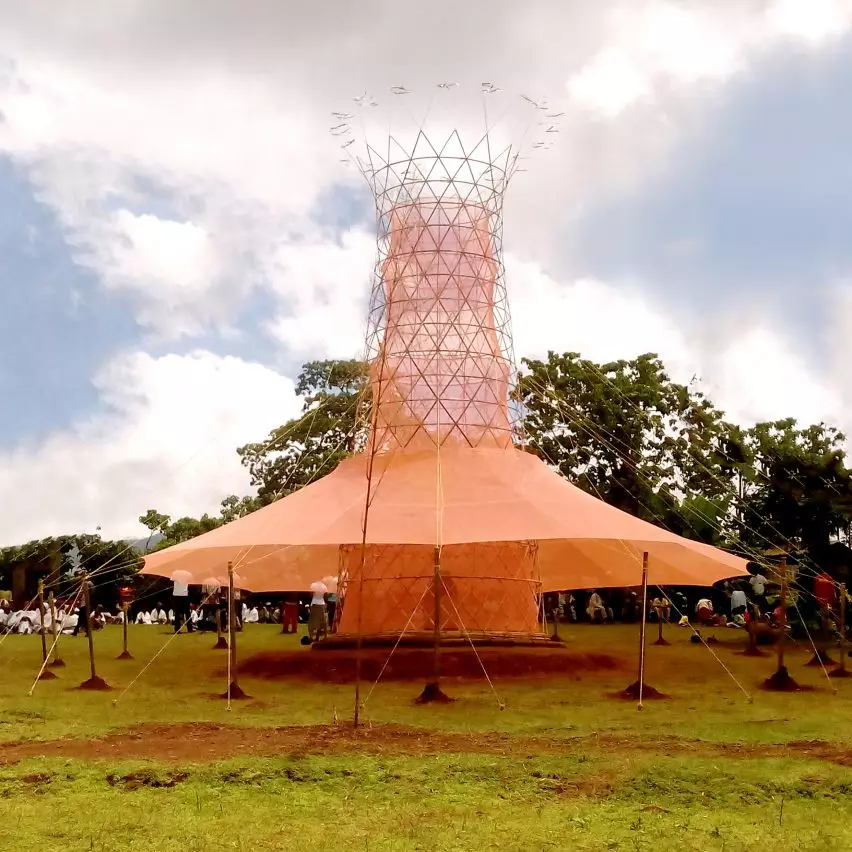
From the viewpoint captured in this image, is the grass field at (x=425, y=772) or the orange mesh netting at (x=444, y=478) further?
the orange mesh netting at (x=444, y=478)

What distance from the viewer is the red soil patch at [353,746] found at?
29.9 feet

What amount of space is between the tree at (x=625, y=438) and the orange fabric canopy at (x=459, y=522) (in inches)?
455

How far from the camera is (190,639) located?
25297mm

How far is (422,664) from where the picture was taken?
1661 centimetres

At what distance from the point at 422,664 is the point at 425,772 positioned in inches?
328

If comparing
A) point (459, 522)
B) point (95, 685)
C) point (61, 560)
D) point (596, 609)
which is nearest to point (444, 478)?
point (459, 522)

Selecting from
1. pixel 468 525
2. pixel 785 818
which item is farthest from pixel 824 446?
pixel 785 818

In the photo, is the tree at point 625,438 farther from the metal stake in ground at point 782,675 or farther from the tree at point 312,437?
the metal stake in ground at point 782,675

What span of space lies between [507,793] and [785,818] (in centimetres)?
191

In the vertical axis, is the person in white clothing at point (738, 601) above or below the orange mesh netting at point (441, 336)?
below

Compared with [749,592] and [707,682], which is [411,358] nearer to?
[707,682]

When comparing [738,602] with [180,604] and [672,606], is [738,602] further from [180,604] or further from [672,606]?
[180,604]

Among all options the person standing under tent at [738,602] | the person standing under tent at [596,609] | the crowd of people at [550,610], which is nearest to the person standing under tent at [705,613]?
the crowd of people at [550,610]

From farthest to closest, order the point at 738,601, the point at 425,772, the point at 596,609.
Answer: the point at 596,609 → the point at 738,601 → the point at 425,772
